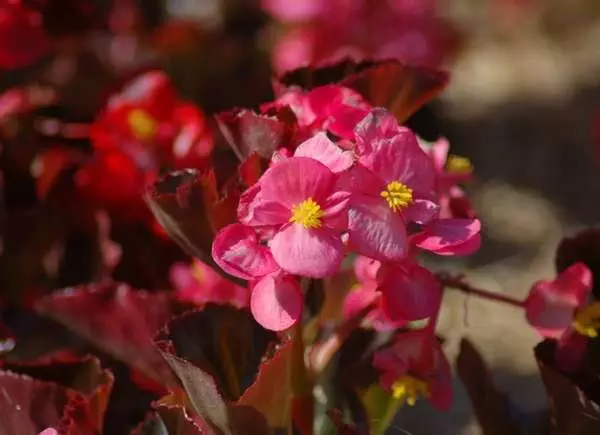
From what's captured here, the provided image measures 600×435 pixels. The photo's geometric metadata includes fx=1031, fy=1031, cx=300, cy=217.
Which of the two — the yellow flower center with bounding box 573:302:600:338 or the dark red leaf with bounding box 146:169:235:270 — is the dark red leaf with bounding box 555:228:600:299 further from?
the dark red leaf with bounding box 146:169:235:270

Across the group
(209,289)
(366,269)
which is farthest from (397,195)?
(209,289)

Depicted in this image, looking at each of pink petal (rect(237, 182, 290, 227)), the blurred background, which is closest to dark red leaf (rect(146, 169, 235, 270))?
pink petal (rect(237, 182, 290, 227))

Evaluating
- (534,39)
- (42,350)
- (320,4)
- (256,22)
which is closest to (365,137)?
(42,350)

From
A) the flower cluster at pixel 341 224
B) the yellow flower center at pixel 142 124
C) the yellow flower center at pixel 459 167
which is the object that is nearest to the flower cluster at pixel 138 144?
the yellow flower center at pixel 142 124

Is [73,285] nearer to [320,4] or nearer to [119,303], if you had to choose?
[119,303]

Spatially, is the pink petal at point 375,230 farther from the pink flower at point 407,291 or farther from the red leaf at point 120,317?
the red leaf at point 120,317

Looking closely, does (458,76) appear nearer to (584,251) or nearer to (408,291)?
(584,251)
